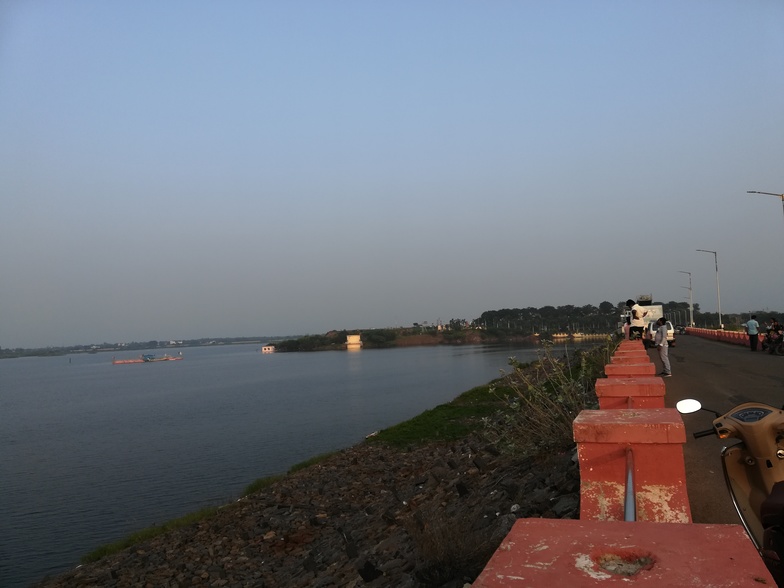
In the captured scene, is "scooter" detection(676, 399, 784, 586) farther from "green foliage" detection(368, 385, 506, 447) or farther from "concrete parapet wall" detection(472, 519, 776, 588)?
"green foliage" detection(368, 385, 506, 447)

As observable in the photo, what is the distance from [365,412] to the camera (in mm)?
37625

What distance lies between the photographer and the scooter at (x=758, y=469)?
10.3 ft

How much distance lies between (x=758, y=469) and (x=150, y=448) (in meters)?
30.9

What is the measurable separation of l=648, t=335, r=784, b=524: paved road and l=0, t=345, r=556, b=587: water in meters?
13.4

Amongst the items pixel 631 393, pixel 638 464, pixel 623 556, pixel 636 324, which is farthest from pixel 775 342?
pixel 623 556

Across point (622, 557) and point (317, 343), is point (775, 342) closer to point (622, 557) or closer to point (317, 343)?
point (622, 557)

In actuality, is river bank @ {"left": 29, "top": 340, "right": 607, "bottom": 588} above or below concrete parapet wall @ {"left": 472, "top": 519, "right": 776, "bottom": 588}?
below

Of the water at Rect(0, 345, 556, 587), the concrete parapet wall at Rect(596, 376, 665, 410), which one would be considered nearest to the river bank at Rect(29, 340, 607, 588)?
the concrete parapet wall at Rect(596, 376, 665, 410)

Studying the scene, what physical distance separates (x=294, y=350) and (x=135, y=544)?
550 ft

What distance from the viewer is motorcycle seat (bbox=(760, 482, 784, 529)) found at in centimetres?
308

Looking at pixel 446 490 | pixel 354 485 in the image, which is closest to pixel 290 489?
pixel 354 485

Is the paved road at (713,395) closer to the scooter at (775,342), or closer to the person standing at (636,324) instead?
the scooter at (775,342)

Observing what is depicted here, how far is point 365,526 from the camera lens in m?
12.1

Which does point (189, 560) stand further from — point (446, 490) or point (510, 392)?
point (510, 392)
